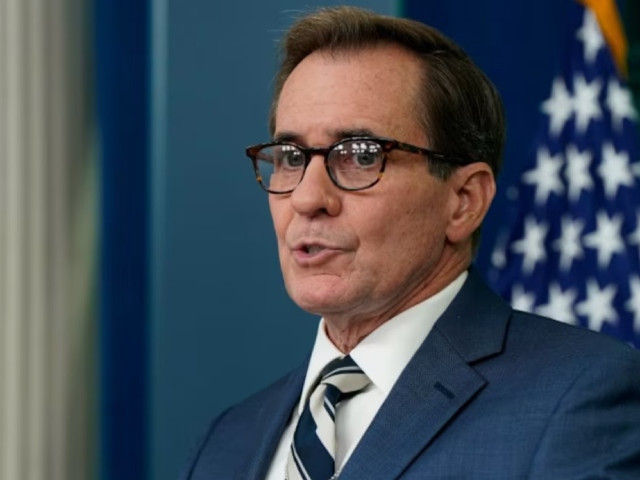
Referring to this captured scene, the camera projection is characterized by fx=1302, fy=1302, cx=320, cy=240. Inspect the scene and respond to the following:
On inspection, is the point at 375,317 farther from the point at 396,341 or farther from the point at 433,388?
the point at 433,388

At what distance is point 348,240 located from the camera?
225 centimetres

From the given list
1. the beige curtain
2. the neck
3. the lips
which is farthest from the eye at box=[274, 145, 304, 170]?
the beige curtain

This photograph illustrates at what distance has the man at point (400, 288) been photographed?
2.08 m

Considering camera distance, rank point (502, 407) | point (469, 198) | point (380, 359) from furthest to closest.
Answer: point (469, 198), point (380, 359), point (502, 407)

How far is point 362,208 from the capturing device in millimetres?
2256

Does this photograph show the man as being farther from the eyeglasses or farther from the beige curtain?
the beige curtain

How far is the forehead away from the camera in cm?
229

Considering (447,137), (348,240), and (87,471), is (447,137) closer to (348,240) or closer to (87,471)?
(348,240)

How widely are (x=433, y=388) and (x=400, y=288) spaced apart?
0.69ft

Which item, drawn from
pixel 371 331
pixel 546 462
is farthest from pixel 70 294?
pixel 546 462

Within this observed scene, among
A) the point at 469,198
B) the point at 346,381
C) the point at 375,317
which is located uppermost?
the point at 469,198

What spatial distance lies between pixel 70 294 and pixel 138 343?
0.80ft

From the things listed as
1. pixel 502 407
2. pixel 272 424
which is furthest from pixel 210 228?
pixel 502 407

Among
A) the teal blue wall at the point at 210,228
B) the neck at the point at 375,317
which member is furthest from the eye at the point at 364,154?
the teal blue wall at the point at 210,228
